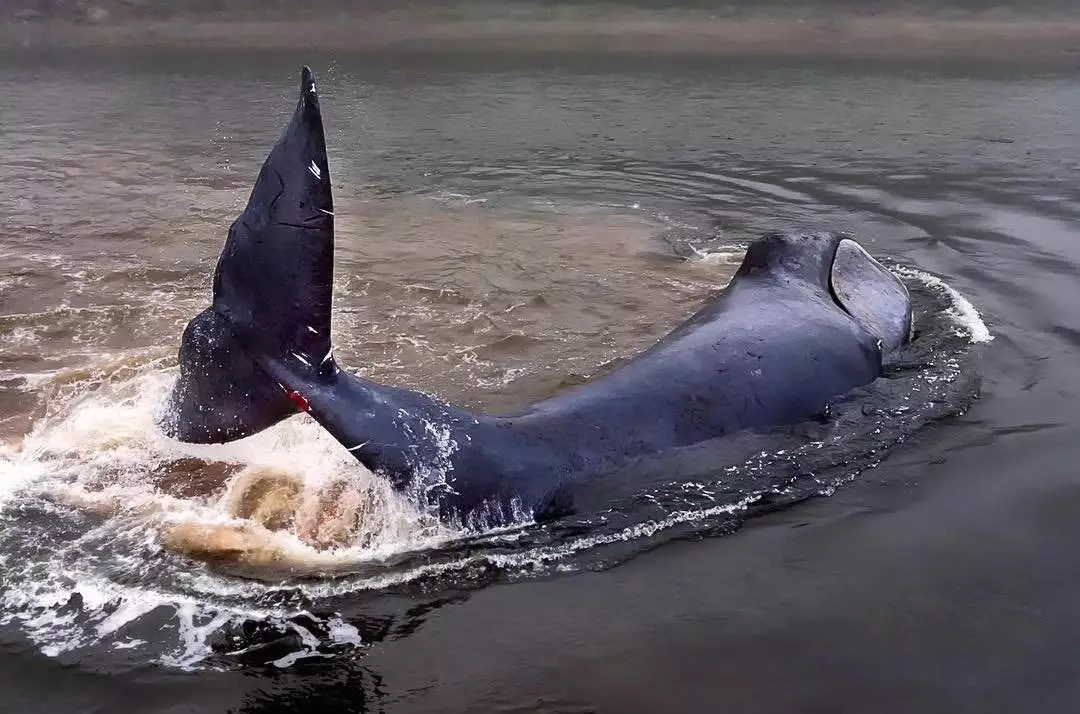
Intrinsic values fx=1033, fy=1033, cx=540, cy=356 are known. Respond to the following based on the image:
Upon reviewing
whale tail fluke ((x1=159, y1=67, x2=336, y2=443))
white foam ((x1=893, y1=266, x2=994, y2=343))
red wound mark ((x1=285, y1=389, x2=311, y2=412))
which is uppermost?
whale tail fluke ((x1=159, y1=67, x2=336, y2=443))

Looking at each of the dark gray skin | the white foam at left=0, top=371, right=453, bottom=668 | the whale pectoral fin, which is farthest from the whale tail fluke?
the whale pectoral fin

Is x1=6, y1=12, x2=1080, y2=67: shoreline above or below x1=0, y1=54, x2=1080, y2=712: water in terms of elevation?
above

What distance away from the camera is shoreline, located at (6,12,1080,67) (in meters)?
33.3

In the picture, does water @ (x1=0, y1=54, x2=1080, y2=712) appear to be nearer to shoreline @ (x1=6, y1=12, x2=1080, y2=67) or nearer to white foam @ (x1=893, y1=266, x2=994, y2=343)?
white foam @ (x1=893, y1=266, x2=994, y2=343)

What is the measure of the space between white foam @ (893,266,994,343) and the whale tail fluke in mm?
5474

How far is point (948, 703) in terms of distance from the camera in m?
4.10

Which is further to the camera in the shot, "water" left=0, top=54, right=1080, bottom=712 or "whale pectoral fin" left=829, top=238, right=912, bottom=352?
"whale pectoral fin" left=829, top=238, right=912, bottom=352

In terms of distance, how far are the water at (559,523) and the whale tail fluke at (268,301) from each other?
2.27 ft

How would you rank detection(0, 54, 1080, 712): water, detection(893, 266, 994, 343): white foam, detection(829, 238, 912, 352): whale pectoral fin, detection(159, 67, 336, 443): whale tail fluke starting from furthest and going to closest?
detection(893, 266, 994, 343): white foam, detection(829, 238, 912, 352): whale pectoral fin, detection(159, 67, 336, 443): whale tail fluke, detection(0, 54, 1080, 712): water

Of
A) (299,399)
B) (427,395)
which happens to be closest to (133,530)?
(299,399)

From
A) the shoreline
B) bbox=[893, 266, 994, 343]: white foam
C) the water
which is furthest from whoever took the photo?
the shoreline

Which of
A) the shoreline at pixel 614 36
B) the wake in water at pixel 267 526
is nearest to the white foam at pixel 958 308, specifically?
the wake in water at pixel 267 526

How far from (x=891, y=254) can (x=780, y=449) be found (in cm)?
591

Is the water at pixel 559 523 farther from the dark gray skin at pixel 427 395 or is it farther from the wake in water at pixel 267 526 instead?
the dark gray skin at pixel 427 395
